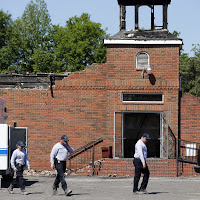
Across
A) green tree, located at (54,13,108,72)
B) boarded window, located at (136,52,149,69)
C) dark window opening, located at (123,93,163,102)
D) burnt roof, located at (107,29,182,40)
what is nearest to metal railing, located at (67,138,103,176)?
dark window opening, located at (123,93,163,102)

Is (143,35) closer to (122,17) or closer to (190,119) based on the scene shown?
(122,17)

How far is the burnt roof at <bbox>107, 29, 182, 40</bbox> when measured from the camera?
26.5 metres

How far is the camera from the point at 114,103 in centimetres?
2647

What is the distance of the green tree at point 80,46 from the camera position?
59.4m

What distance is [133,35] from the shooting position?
88.5ft

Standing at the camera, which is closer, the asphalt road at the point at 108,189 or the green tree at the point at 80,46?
the asphalt road at the point at 108,189

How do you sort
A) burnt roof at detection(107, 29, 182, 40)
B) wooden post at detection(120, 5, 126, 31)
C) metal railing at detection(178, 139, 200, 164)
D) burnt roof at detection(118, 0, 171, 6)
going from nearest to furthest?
metal railing at detection(178, 139, 200, 164) < burnt roof at detection(107, 29, 182, 40) < burnt roof at detection(118, 0, 171, 6) < wooden post at detection(120, 5, 126, 31)

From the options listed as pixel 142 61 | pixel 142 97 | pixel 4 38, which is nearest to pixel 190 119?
pixel 142 97

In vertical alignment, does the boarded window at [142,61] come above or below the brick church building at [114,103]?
above

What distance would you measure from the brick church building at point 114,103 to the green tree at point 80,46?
3169 centimetres

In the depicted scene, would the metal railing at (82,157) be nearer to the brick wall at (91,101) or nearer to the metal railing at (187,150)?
the brick wall at (91,101)

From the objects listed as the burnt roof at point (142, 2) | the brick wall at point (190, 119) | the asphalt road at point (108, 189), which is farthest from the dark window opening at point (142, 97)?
the burnt roof at point (142, 2)

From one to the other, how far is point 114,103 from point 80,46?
33.7 m

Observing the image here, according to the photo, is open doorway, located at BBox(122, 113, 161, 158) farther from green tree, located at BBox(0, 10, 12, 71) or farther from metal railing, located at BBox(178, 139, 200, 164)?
green tree, located at BBox(0, 10, 12, 71)
